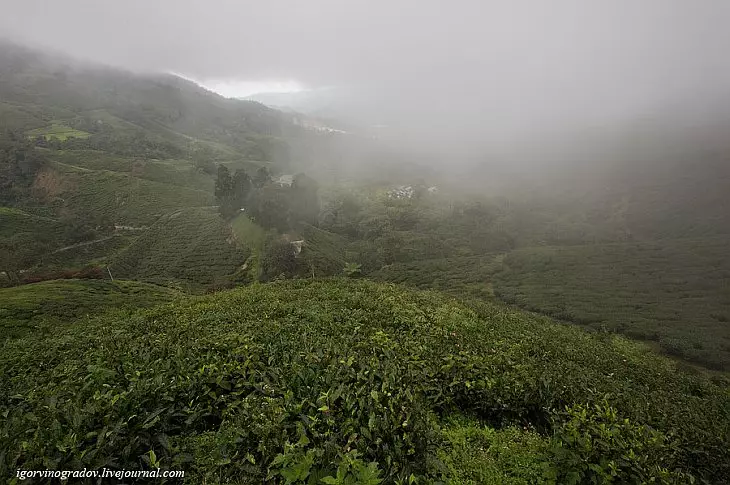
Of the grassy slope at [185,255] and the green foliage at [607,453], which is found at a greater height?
the green foliage at [607,453]

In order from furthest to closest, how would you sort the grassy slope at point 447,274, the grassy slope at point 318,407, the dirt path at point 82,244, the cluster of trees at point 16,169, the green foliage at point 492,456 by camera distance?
1. the cluster of trees at point 16,169
2. the dirt path at point 82,244
3. the grassy slope at point 447,274
4. the green foliage at point 492,456
5. the grassy slope at point 318,407

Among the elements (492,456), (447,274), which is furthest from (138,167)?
(492,456)

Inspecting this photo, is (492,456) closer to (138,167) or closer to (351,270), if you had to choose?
(351,270)

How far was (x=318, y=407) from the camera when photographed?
7.84 meters

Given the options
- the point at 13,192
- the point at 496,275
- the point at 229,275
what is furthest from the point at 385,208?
the point at 13,192

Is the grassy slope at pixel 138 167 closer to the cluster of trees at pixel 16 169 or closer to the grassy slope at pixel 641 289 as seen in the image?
the cluster of trees at pixel 16 169

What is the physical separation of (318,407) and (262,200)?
90.5m

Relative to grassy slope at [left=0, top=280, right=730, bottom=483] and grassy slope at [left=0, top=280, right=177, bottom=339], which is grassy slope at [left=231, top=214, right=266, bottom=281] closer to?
grassy slope at [left=0, top=280, right=177, bottom=339]

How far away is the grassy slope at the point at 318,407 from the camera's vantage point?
7.12 meters

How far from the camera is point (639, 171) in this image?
176 m

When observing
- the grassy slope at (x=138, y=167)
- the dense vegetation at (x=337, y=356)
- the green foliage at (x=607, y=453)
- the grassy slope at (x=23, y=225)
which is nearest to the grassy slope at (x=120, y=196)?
the dense vegetation at (x=337, y=356)

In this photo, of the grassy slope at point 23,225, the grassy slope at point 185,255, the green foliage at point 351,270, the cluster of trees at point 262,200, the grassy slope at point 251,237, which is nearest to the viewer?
the grassy slope at point 185,255

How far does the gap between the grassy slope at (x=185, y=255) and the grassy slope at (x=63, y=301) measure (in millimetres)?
14786

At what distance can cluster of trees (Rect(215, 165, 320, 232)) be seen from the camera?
297 feet
